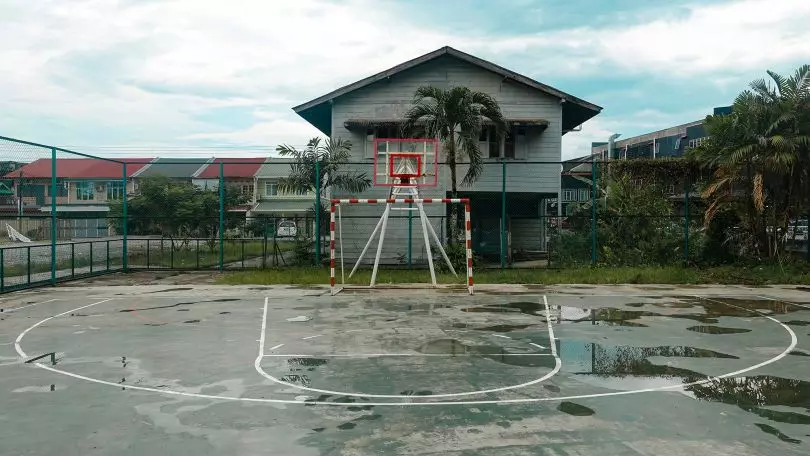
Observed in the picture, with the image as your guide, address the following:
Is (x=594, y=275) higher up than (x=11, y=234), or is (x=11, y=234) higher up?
(x=11, y=234)

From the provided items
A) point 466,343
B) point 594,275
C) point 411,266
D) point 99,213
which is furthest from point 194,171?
point 466,343

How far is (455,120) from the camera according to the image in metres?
18.6

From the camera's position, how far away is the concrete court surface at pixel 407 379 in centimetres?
512

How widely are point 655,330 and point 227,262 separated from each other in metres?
14.8

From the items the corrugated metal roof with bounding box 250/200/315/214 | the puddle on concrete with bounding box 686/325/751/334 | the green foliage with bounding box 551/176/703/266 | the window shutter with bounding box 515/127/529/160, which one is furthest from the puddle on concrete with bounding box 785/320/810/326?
the corrugated metal roof with bounding box 250/200/315/214

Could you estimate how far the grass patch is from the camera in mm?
16406

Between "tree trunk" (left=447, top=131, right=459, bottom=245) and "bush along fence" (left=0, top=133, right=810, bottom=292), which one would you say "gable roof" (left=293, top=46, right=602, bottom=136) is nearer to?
"bush along fence" (left=0, top=133, right=810, bottom=292)

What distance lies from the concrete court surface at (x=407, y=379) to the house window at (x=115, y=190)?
8.78 metres

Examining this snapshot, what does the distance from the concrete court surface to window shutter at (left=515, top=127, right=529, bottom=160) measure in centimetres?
1138

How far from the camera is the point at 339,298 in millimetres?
13727

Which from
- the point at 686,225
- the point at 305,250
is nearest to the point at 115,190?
the point at 305,250

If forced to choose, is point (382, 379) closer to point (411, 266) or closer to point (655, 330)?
point (655, 330)

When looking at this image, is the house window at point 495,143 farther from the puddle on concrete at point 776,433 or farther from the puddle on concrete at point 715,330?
the puddle on concrete at point 776,433

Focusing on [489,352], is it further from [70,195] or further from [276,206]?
[276,206]
